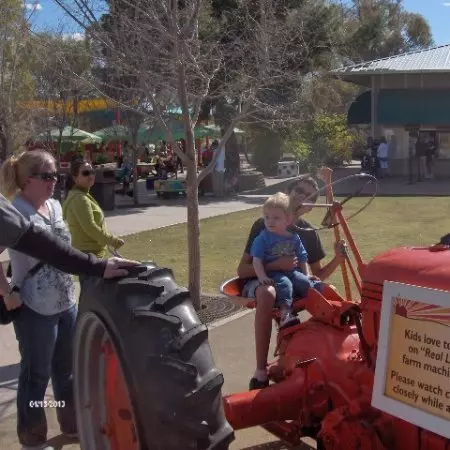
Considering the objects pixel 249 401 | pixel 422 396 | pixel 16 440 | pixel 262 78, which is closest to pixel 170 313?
pixel 249 401

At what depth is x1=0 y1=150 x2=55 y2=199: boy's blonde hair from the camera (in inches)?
165

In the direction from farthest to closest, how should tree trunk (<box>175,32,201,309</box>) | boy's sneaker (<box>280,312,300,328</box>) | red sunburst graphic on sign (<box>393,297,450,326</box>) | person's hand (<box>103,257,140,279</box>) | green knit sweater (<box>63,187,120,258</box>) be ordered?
tree trunk (<box>175,32,201,309</box>)
green knit sweater (<box>63,187,120,258</box>)
boy's sneaker (<box>280,312,300,328</box>)
person's hand (<box>103,257,140,279</box>)
red sunburst graphic on sign (<box>393,297,450,326</box>)

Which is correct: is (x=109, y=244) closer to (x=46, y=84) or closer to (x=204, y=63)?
(x=204, y=63)

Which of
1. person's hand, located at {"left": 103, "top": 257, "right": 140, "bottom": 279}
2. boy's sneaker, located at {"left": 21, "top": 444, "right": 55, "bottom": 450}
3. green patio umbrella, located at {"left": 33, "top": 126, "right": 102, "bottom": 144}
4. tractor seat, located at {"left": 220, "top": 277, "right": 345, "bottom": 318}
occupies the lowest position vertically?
boy's sneaker, located at {"left": 21, "top": 444, "right": 55, "bottom": 450}

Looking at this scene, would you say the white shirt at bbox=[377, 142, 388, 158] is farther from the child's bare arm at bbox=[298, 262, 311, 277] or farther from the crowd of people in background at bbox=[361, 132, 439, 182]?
the child's bare arm at bbox=[298, 262, 311, 277]

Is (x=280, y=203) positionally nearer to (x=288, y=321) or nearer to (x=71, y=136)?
(x=288, y=321)

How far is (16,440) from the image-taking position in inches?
183

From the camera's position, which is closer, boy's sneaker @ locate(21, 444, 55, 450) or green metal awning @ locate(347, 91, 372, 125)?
boy's sneaker @ locate(21, 444, 55, 450)

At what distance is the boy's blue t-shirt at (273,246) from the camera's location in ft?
14.9

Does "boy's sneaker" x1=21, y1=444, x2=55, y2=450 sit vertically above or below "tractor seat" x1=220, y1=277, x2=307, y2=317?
below

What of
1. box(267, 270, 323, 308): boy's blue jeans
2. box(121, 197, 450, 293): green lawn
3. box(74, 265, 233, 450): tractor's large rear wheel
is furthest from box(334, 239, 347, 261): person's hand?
box(121, 197, 450, 293): green lawn

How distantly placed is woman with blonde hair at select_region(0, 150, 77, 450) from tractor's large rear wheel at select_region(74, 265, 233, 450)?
0.67 metres

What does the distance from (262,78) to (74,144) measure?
22.3 meters

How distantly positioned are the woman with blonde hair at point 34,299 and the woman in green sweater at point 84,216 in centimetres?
147
